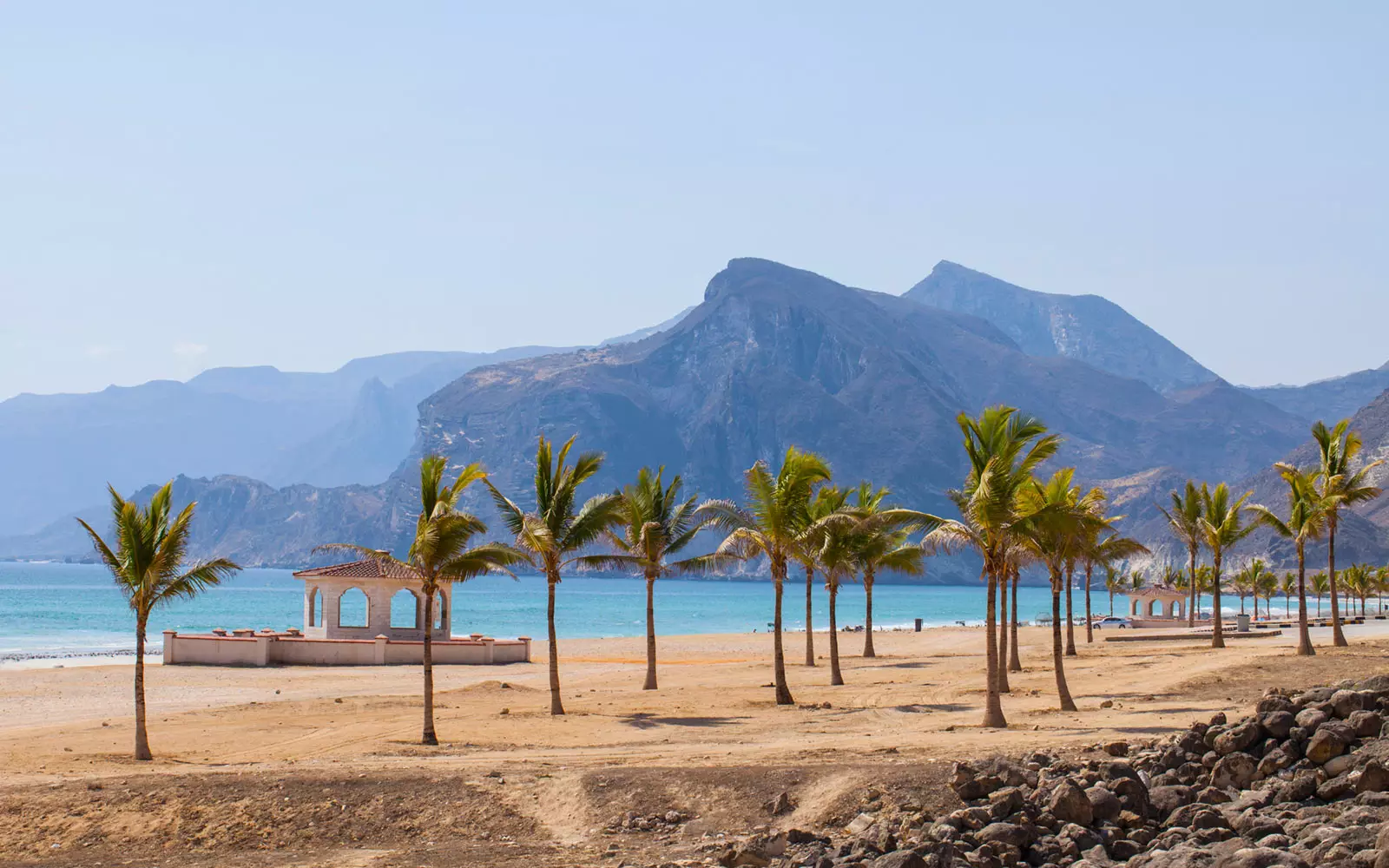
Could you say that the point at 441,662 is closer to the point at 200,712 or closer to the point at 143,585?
the point at 200,712

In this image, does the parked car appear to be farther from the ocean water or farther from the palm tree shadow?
the palm tree shadow

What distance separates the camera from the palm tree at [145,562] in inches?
864

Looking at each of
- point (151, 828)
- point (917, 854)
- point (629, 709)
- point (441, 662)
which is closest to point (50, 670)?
point (441, 662)

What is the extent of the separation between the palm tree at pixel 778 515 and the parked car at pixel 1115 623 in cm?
5188

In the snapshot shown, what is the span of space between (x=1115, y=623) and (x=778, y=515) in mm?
61440

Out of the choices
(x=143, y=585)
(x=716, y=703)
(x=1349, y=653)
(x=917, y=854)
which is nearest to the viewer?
(x=917, y=854)

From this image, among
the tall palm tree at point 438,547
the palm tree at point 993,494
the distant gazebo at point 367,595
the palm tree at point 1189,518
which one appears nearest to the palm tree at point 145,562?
the tall palm tree at point 438,547

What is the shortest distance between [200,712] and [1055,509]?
1864 cm

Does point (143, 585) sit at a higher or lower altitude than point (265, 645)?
higher

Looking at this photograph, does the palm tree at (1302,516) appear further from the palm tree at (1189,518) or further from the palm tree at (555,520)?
the palm tree at (555,520)

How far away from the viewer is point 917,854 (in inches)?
561

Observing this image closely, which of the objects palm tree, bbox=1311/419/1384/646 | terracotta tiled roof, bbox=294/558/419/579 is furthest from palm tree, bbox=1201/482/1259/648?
terracotta tiled roof, bbox=294/558/419/579

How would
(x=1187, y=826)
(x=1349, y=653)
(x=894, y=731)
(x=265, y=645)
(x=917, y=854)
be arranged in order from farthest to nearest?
(x=265, y=645) < (x=1349, y=653) < (x=894, y=731) < (x=1187, y=826) < (x=917, y=854)

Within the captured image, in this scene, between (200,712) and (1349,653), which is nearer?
(200,712)
